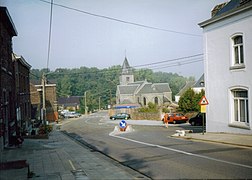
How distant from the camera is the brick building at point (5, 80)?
15383 mm

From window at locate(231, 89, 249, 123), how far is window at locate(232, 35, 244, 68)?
165 centimetres

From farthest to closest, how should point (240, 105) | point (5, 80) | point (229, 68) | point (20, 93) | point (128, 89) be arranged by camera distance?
point (128, 89) < point (20, 93) < point (229, 68) < point (240, 105) < point (5, 80)

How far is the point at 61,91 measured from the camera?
122312 mm

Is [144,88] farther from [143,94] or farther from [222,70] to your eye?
[222,70]

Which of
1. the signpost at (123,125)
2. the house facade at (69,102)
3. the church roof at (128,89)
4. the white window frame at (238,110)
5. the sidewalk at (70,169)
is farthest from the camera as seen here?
the house facade at (69,102)

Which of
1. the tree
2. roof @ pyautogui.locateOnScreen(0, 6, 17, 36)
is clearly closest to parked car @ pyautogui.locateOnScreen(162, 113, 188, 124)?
the tree

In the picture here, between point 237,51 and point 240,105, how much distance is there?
3.28 m

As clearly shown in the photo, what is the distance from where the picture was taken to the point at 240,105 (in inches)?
704

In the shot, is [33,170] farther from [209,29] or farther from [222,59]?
[209,29]

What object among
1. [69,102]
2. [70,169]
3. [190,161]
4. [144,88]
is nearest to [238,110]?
[190,161]

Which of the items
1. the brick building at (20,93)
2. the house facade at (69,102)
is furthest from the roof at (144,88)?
the brick building at (20,93)

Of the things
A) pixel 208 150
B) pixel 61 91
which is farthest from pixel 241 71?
pixel 61 91

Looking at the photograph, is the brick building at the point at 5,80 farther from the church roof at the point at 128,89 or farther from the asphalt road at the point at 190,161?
the church roof at the point at 128,89

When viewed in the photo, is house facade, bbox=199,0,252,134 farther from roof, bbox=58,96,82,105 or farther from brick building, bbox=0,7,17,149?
roof, bbox=58,96,82,105
